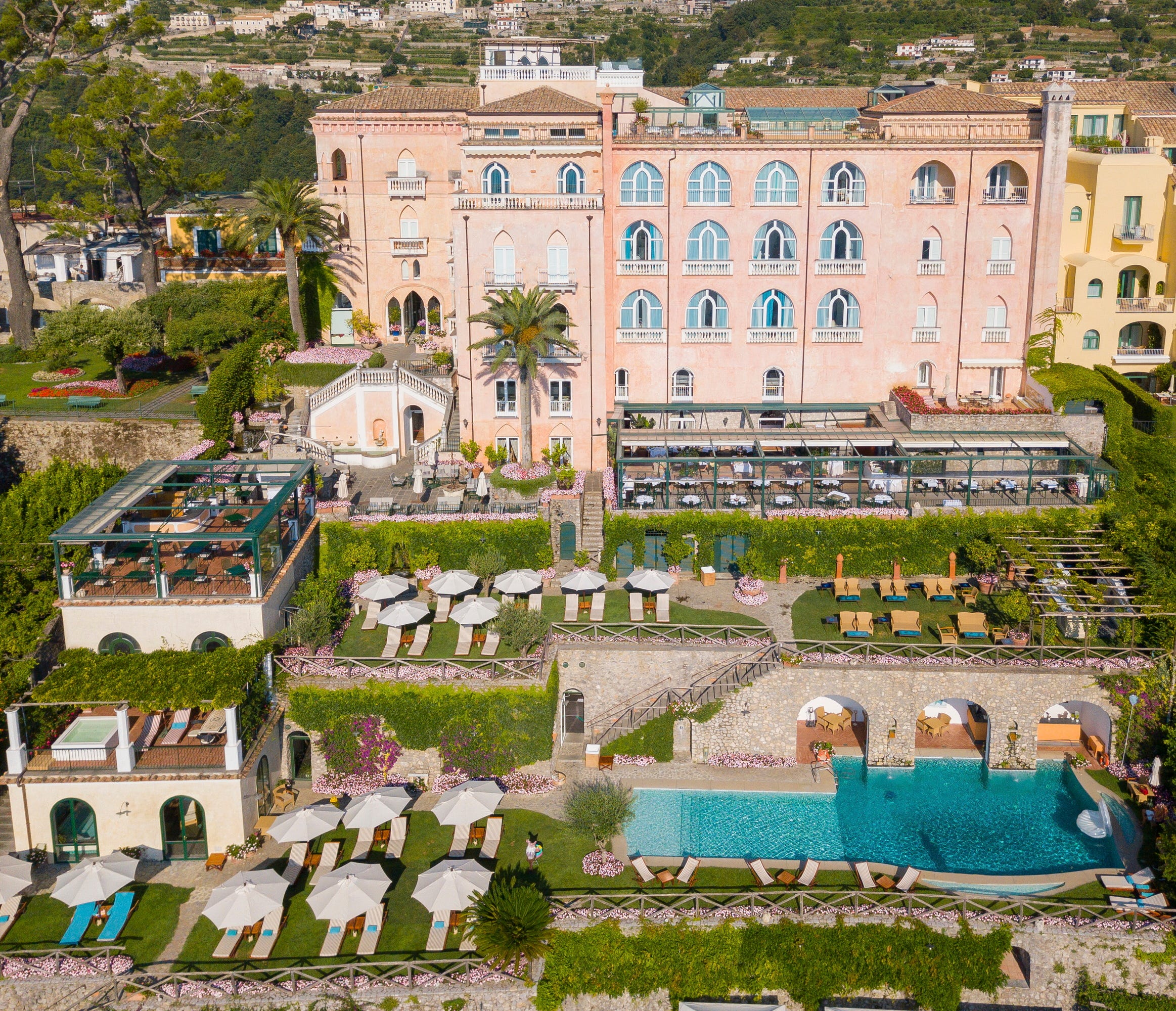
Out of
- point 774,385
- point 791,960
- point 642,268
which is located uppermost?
point 642,268

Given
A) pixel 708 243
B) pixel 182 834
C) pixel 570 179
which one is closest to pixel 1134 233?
pixel 708 243

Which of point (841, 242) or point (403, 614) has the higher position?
point (841, 242)

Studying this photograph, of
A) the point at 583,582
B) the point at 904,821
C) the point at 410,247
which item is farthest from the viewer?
the point at 410,247

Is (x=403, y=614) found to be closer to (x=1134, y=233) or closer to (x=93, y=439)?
(x=93, y=439)

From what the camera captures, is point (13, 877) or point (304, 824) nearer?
point (13, 877)

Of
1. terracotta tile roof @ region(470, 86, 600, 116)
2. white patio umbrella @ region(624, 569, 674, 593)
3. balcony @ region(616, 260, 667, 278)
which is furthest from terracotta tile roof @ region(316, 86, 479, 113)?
white patio umbrella @ region(624, 569, 674, 593)

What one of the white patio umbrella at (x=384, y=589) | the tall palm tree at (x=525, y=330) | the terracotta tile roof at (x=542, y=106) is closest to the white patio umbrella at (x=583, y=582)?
the white patio umbrella at (x=384, y=589)

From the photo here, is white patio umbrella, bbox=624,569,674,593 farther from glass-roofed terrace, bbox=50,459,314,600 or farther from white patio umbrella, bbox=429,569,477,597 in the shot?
glass-roofed terrace, bbox=50,459,314,600

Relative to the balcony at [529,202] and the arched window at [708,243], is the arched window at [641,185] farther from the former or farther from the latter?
the balcony at [529,202]
